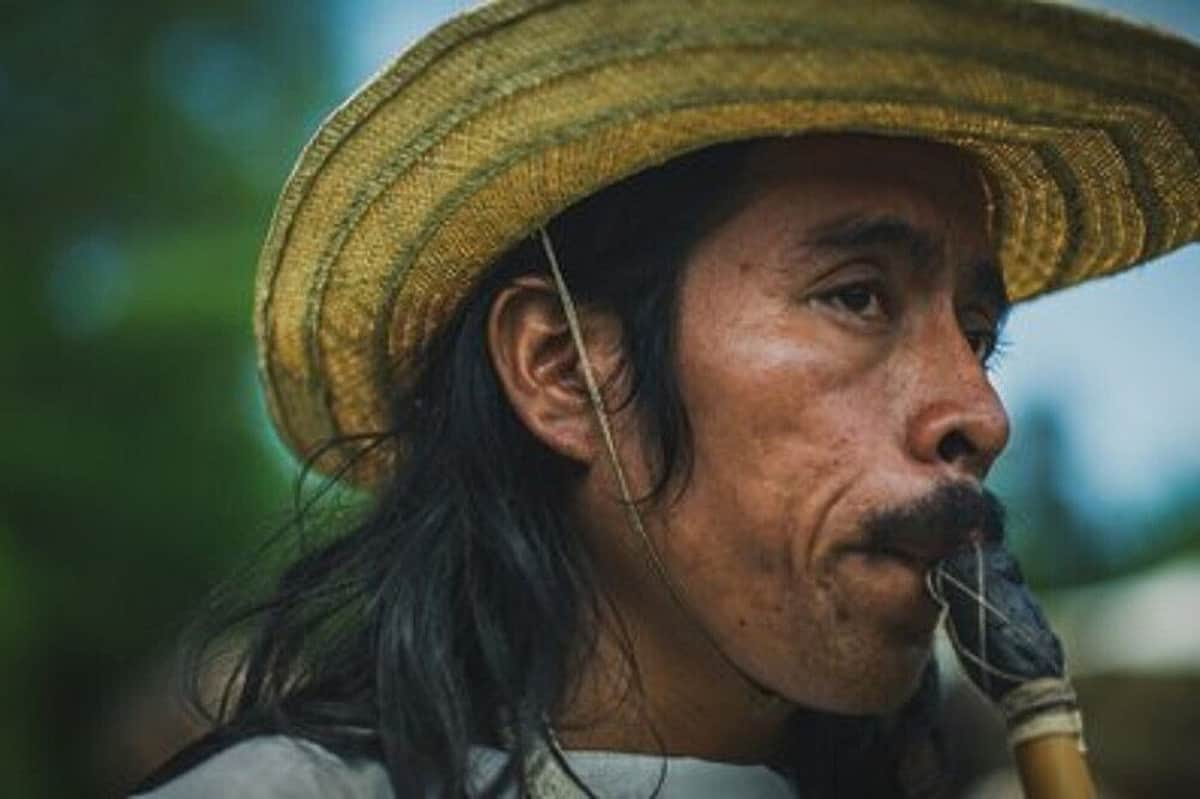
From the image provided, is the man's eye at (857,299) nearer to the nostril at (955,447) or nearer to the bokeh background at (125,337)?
the nostril at (955,447)

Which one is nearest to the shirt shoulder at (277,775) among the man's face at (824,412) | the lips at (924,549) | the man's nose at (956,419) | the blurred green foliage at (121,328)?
the man's face at (824,412)

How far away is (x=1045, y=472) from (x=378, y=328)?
1129 centimetres

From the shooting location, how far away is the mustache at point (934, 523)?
241 cm

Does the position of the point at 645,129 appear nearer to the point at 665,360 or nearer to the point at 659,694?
the point at 665,360

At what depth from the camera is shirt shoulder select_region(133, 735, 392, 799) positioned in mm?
2373

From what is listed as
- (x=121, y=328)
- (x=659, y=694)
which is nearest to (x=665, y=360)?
(x=659, y=694)

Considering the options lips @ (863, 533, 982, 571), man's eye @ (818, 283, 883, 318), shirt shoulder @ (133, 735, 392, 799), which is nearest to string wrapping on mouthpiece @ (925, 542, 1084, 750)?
lips @ (863, 533, 982, 571)

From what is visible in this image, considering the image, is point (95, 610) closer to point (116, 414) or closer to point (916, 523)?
point (116, 414)

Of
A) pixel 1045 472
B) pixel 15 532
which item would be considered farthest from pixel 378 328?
pixel 1045 472

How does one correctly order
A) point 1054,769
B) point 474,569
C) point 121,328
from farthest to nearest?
point 121,328, point 474,569, point 1054,769

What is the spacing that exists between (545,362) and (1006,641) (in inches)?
28.0

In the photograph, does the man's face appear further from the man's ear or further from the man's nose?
the man's ear

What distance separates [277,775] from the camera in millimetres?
2387

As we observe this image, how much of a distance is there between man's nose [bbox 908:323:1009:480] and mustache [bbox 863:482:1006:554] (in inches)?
1.5
